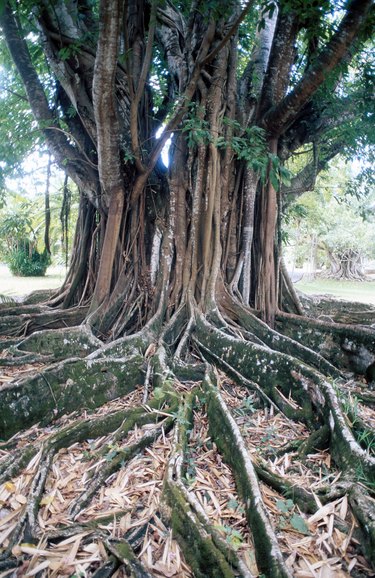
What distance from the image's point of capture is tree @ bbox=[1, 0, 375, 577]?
8.11 ft

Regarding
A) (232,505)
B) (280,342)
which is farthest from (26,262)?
(232,505)

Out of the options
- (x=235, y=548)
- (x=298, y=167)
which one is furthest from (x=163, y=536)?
(x=298, y=167)

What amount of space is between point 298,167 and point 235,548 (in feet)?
24.9

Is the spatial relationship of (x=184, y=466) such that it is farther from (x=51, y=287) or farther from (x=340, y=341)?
(x=51, y=287)

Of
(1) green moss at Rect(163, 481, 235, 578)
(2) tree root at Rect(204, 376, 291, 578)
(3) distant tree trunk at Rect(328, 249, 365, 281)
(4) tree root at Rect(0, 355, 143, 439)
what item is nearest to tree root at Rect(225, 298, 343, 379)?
(2) tree root at Rect(204, 376, 291, 578)

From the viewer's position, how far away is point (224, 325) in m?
3.52

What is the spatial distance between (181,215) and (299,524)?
3.11 m

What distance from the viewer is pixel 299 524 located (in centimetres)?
157

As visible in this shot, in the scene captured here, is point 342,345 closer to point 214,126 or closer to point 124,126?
point 214,126

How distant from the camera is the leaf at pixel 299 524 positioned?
1554 millimetres

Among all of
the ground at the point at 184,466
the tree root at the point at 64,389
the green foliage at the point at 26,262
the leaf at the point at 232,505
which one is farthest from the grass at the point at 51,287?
the leaf at the point at 232,505

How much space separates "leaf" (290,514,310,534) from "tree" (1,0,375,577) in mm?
242

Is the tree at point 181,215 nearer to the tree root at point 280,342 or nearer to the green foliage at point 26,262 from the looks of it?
Result: the tree root at point 280,342

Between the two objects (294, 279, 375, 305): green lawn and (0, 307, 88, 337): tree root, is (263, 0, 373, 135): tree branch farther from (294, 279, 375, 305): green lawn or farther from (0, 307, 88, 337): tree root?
(294, 279, 375, 305): green lawn
